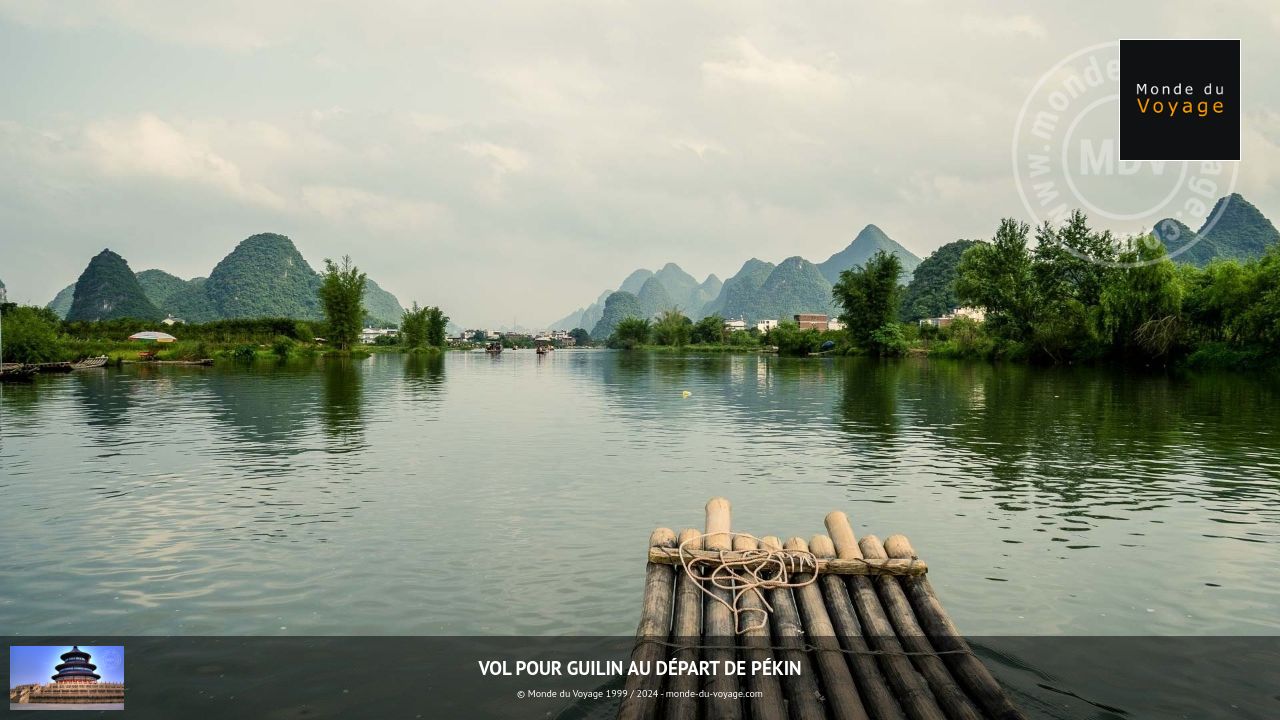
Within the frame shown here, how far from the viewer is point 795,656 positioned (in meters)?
6.20

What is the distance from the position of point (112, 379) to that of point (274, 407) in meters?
29.2

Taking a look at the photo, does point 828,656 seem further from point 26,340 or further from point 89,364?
point 89,364

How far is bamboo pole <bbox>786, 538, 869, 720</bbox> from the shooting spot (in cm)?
543

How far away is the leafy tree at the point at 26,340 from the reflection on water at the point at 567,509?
37.4 meters

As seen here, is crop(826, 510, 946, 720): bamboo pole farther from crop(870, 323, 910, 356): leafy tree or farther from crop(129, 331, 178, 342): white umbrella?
crop(870, 323, 910, 356): leafy tree

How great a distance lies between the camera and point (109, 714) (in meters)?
6.80

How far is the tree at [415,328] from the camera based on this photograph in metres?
154

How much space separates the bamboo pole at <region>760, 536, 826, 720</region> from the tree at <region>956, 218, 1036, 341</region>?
85150 mm

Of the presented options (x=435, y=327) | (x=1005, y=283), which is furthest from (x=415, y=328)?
(x=1005, y=283)

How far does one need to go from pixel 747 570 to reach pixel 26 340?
246 feet

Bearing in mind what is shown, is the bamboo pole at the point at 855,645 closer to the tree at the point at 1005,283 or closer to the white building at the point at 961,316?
the tree at the point at 1005,283

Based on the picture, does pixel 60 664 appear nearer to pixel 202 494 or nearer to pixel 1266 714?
pixel 202 494

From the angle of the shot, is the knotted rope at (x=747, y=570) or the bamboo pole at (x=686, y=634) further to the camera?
the knotted rope at (x=747, y=570)

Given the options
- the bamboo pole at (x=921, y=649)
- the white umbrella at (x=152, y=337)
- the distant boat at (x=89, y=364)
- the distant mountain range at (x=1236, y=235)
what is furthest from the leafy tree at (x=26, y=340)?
the distant mountain range at (x=1236, y=235)
